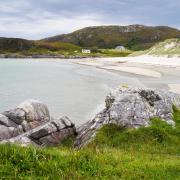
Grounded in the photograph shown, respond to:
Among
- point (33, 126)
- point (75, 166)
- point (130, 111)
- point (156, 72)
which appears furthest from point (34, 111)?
point (156, 72)

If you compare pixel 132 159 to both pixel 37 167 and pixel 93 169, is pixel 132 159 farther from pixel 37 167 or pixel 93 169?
pixel 37 167

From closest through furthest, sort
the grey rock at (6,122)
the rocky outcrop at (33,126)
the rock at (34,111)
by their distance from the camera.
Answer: the rocky outcrop at (33,126), the grey rock at (6,122), the rock at (34,111)

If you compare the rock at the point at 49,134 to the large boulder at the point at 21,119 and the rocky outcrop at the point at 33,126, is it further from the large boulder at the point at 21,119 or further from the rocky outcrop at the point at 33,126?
the large boulder at the point at 21,119

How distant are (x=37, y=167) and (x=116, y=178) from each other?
1.80 m

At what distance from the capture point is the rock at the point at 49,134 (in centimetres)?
1766

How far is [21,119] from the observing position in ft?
66.4

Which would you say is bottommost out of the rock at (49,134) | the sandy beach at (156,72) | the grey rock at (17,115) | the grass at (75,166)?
the sandy beach at (156,72)

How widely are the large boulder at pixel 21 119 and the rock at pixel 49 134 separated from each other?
151cm

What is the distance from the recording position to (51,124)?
60.7ft

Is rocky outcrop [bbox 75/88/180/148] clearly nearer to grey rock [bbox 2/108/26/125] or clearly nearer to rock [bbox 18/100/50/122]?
rock [bbox 18/100/50/122]

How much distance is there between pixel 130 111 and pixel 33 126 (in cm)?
505

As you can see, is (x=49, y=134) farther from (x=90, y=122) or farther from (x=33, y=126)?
(x=90, y=122)

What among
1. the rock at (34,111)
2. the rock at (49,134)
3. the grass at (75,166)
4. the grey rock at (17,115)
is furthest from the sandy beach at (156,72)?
the grass at (75,166)

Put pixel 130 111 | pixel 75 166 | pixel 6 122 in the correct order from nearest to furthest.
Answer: pixel 75 166
pixel 130 111
pixel 6 122
